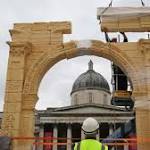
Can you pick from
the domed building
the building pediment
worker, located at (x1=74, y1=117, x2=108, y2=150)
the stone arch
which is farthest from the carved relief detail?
the domed building

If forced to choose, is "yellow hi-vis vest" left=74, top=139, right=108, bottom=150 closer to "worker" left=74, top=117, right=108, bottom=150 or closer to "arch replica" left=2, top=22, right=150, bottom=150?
"worker" left=74, top=117, right=108, bottom=150

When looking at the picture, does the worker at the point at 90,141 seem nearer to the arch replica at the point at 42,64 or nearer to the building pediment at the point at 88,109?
the arch replica at the point at 42,64

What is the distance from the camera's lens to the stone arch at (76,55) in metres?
9.38

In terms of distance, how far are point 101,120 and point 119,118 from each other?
2.07m

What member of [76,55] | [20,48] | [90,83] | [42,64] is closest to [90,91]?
[90,83]

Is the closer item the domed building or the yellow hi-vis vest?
the yellow hi-vis vest

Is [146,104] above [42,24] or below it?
below

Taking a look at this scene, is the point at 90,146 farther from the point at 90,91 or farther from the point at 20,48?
the point at 90,91

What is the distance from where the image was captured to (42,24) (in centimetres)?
996

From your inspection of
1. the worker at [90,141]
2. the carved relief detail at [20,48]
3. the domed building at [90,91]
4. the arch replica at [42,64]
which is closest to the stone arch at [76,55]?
the arch replica at [42,64]

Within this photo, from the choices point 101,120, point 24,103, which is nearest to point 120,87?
point 24,103

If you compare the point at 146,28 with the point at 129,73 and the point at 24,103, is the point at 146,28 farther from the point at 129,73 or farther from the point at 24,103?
the point at 24,103

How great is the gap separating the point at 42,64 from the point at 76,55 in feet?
3.27

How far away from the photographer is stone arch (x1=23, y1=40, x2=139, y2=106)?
9.38 m
